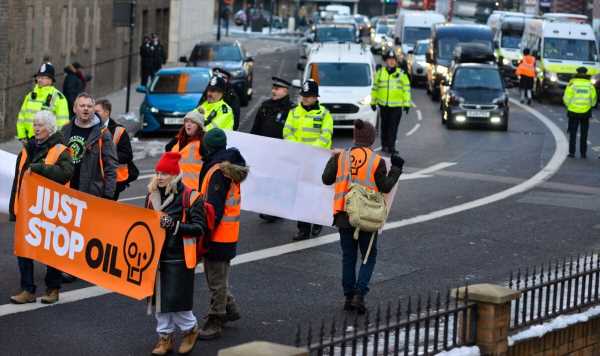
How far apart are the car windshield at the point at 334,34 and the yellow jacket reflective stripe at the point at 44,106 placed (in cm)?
3935

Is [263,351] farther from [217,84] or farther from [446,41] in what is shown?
[446,41]

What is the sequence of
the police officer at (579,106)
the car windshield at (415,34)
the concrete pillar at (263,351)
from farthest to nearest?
1. the car windshield at (415,34)
2. the police officer at (579,106)
3. the concrete pillar at (263,351)

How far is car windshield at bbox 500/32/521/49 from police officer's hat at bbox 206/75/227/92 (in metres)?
44.4

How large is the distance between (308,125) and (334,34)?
142ft

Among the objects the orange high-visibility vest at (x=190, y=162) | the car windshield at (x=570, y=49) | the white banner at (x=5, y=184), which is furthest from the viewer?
the car windshield at (x=570, y=49)

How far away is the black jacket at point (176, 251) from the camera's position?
10.6 m

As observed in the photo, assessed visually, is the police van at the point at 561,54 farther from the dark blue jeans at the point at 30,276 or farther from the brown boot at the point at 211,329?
the brown boot at the point at 211,329

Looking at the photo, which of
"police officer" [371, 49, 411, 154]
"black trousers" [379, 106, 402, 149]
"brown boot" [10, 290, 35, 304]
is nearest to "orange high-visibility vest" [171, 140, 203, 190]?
"brown boot" [10, 290, 35, 304]

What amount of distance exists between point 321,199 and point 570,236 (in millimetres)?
3709

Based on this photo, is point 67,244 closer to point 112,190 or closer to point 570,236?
point 112,190

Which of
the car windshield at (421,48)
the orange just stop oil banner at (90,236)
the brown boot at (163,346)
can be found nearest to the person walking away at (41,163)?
the orange just stop oil banner at (90,236)

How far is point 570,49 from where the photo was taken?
1854 inches

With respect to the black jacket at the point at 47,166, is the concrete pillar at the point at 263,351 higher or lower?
lower

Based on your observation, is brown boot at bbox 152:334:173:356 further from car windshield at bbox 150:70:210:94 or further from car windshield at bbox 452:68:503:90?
car windshield at bbox 452:68:503:90
